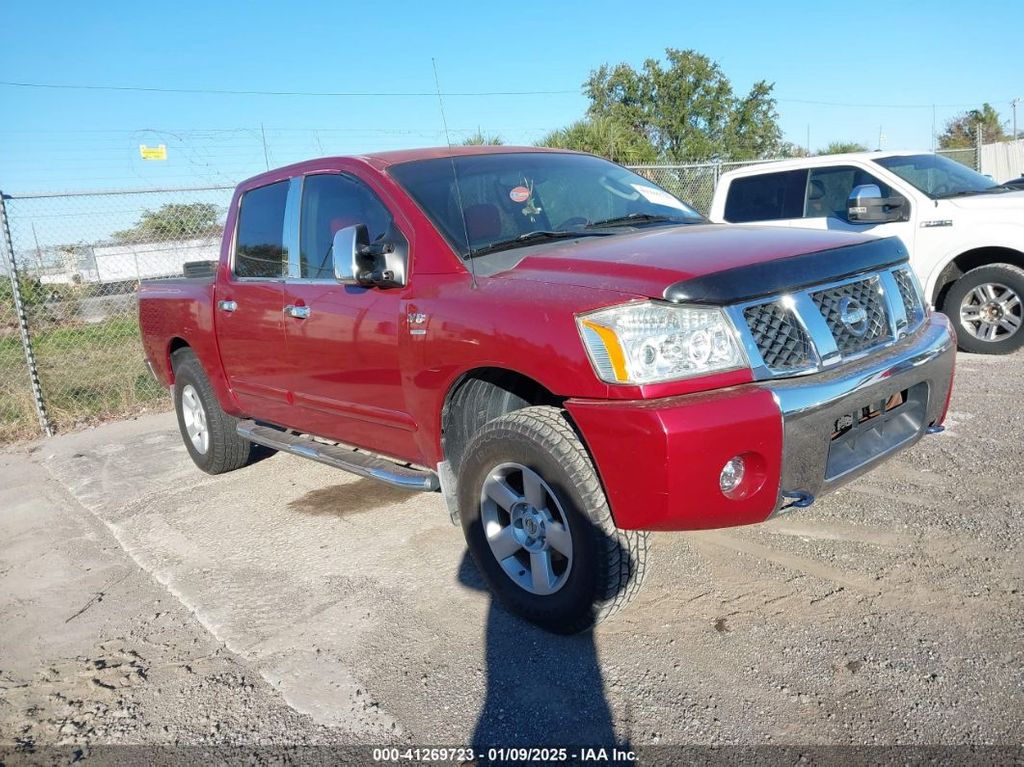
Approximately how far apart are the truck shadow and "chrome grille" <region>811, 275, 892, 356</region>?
1.47m

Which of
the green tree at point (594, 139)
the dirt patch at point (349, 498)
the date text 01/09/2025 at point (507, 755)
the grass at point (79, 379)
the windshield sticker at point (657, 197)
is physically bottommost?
the date text 01/09/2025 at point (507, 755)

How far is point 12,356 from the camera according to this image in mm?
11266

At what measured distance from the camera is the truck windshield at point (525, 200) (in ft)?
12.1

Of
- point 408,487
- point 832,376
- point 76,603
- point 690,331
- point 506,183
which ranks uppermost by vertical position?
point 506,183

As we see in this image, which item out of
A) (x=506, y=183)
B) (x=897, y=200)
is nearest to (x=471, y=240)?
(x=506, y=183)

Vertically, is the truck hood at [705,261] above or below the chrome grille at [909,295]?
above

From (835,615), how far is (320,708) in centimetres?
193

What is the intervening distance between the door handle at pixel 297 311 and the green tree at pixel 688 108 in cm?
2954

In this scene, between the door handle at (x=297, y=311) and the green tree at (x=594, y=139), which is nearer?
the door handle at (x=297, y=311)

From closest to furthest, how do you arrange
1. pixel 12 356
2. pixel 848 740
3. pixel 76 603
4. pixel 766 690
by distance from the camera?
pixel 848 740
pixel 766 690
pixel 76 603
pixel 12 356

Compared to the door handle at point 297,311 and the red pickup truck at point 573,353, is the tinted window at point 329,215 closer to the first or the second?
the red pickup truck at point 573,353

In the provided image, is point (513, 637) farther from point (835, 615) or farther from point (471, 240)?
point (471, 240)

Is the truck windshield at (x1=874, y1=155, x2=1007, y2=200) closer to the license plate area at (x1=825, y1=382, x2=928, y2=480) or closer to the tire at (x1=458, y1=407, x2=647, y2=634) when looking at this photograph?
the license plate area at (x1=825, y1=382, x2=928, y2=480)

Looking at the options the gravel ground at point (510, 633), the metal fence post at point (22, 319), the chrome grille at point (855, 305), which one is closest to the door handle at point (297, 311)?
the gravel ground at point (510, 633)
